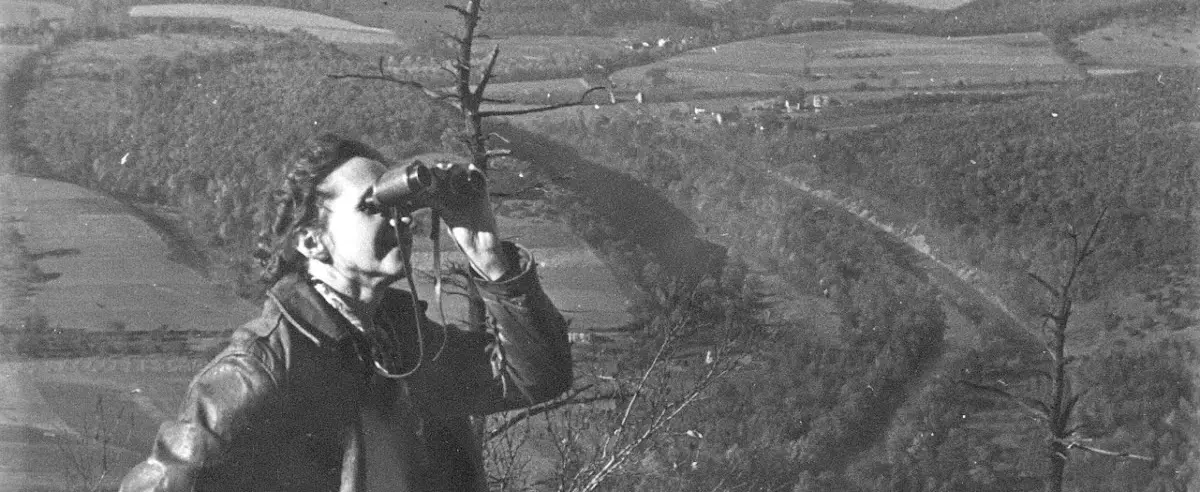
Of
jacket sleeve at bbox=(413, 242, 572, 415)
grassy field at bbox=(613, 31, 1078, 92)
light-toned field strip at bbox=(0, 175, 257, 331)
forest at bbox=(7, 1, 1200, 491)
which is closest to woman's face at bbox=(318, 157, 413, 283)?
jacket sleeve at bbox=(413, 242, 572, 415)

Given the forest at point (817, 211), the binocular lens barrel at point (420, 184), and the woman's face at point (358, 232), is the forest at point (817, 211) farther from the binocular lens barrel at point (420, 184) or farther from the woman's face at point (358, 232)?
the binocular lens barrel at point (420, 184)

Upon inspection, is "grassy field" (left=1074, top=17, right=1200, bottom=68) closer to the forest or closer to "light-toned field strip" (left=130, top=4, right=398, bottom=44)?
the forest

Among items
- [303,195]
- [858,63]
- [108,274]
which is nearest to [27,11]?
[108,274]

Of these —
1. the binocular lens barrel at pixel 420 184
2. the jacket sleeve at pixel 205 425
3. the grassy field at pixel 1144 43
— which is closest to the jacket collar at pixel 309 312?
the jacket sleeve at pixel 205 425

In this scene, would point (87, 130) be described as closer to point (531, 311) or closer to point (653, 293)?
point (653, 293)

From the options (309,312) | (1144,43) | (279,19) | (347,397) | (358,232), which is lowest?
(1144,43)

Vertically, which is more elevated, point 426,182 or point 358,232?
point 426,182

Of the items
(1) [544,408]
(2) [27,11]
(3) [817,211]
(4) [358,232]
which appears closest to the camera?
(4) [358,232]

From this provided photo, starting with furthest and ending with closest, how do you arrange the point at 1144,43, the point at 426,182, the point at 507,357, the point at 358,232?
the point at 1144,43 → the point at 507,357 → the point at 358,232 → the point at 426,182

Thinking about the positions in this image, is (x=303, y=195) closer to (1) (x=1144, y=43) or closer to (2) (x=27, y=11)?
(2) (x=27, y=11)
